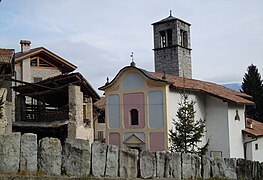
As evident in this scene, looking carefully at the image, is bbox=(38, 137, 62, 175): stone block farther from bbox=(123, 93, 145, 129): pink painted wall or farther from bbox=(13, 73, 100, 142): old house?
bbox=(123, 93, 145, 129): pink painted wall

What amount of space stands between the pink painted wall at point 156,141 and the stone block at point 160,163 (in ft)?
51.6

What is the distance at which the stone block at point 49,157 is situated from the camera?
7020mm

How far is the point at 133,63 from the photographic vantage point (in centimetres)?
2680

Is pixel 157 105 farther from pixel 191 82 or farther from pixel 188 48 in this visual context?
pixel 188 48

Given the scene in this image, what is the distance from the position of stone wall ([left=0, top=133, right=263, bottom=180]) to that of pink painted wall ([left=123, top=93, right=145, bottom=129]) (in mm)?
15867

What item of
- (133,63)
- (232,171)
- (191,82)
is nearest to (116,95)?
(133,63)

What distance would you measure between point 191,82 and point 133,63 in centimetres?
467

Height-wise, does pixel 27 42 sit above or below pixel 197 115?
above

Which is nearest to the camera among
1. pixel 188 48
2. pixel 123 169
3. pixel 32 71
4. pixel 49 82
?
pixel 123 169

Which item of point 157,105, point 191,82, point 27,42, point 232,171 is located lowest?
point 232,171

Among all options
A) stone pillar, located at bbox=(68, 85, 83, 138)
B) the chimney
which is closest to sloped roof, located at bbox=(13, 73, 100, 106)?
stone pillar, located at bbox=(68, 85, 83, 138)

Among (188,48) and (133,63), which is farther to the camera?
(188,48)

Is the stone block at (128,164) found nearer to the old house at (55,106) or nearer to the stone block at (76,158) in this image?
the stone block at (76,158)

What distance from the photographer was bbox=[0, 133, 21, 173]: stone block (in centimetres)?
670
